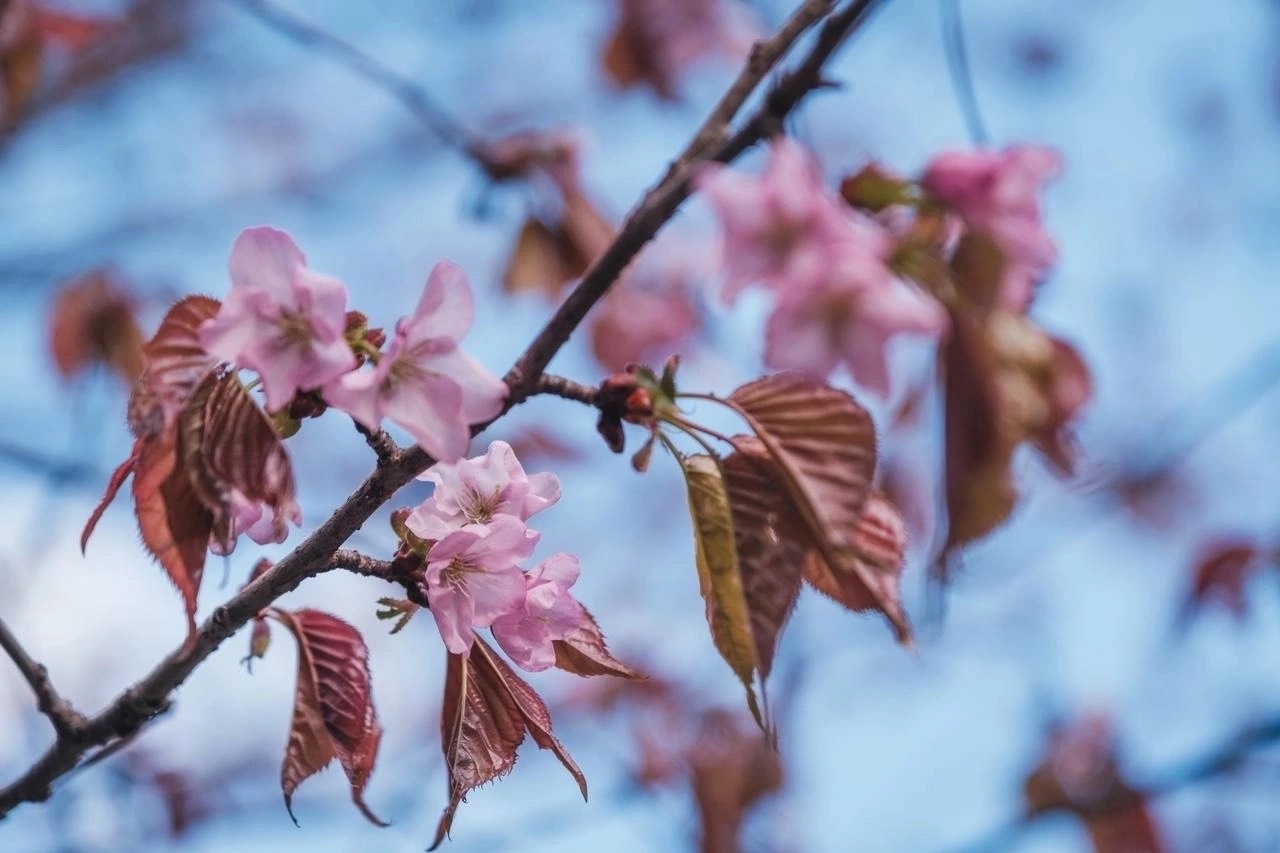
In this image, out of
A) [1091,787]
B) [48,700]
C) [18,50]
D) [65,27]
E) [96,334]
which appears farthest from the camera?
[1091,787]

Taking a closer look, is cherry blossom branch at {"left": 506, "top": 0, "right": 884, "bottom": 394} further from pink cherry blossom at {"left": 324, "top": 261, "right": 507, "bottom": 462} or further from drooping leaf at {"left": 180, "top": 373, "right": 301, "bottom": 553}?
drooping leaf at {"left": 180, "top": 373, "right": 301, "bottom": 553}

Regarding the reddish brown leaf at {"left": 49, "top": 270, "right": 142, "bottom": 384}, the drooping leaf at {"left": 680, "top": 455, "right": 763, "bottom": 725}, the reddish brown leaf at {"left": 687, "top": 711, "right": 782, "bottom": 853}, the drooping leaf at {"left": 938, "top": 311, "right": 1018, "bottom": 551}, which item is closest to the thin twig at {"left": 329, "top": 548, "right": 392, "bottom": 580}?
the drooping leaf at {"left": 680, "top": 455, "right": 763, "bottom": 725}

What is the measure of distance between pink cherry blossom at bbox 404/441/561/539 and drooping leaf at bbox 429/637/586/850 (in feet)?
0.33

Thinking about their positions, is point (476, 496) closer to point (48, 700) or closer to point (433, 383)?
point (433, 383)

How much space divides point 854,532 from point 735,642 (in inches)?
3.9

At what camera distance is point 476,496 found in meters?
0.83

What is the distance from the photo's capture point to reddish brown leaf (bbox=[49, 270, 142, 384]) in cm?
231

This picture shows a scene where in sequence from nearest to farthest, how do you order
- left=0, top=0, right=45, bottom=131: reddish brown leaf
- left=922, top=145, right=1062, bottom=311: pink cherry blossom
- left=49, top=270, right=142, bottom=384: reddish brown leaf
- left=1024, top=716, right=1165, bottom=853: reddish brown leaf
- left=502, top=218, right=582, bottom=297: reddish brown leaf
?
1. left=922, top=145, right=1062, bottom=311: pink cherry blossom
2. left=0, top=0, right=45, bottom=131: reddish brown leaf
3. left=502, top=218, right=582, bottom=297: reddish brown leaf
4. left=49, top=270, right=142, bottom=384: reddish brown leaf
5. left=1024, top=716, right=1165, bottom=853: reddish brown leaf

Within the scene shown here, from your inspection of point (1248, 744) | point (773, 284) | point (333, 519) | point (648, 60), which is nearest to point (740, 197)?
point (773, 284)

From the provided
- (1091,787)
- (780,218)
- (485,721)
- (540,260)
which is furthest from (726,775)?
(780,218)

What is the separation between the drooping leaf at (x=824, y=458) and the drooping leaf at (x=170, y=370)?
1.11 ft

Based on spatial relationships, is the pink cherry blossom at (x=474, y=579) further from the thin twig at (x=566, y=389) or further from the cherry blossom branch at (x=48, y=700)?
the cherry blossom branch at (x=48, y=700)

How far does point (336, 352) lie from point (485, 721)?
0.32 m

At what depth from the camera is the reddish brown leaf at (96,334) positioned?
2311mm
